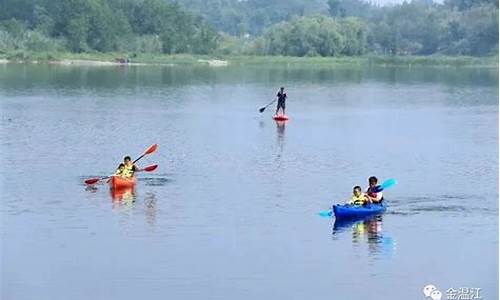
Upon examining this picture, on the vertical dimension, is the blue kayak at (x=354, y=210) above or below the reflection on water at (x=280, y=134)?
above

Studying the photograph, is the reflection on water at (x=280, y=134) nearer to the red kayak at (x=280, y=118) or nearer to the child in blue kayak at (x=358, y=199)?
the red kayak at (x=280, y=118)

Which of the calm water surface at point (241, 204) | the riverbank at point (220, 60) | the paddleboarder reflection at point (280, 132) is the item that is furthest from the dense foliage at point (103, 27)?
the paddleboarder reflection at point (280, 132)

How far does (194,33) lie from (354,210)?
10248 cm

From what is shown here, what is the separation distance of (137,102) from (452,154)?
2398 cm

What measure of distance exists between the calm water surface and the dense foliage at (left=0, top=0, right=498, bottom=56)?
5910 centimetres

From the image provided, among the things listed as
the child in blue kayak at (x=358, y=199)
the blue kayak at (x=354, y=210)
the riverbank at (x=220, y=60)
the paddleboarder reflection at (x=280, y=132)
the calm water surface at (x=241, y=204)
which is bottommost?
the riverbank at (x=220, y=60)

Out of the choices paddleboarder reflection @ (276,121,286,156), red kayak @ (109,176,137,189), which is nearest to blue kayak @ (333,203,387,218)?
red kayak @ (109,176,137,189)

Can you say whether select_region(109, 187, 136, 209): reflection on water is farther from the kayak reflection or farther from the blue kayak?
the blue kayak

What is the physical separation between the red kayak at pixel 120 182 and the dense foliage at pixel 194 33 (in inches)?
3260

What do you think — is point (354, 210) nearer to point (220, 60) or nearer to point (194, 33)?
point (220, 60)

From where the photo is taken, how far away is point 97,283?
71.9 ft

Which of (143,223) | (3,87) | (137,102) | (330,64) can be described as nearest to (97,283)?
(143,223)

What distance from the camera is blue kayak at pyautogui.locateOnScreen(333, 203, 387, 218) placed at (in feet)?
88.2

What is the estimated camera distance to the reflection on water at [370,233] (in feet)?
80.6
